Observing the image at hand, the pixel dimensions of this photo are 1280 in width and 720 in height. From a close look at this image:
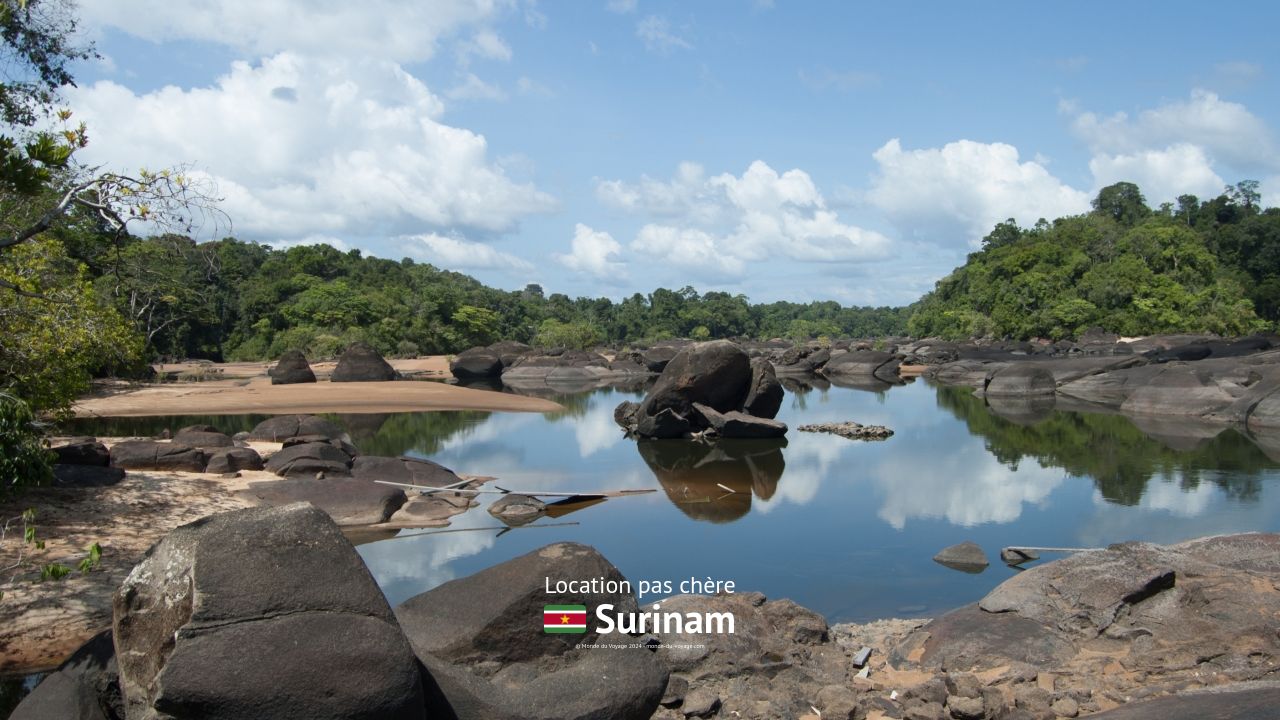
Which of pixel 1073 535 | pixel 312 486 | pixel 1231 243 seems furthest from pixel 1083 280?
pixel 312 486

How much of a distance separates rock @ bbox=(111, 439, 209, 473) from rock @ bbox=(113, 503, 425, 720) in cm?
1322

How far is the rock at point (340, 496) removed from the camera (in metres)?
14.7

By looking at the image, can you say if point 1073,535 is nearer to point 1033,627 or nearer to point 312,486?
point 1033,627

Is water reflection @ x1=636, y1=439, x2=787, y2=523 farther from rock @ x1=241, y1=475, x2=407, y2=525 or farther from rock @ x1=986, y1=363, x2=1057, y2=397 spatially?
rock @ x1=986, y1=363, x2=1057, y2=397

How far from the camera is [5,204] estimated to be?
10352 millimetres

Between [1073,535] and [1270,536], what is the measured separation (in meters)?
3.94

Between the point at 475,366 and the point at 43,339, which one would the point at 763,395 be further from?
the point at 475,366

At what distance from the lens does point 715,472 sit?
834 inches

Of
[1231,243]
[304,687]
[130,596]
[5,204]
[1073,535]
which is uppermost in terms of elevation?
[1231,243]

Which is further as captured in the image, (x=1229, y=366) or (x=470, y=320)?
(x=470, y=320)

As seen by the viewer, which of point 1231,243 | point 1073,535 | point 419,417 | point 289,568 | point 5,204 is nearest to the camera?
point 289,568

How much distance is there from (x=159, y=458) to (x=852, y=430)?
18.8 metres

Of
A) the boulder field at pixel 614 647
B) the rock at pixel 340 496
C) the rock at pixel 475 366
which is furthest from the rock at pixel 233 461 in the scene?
the rock at pixel 475 366

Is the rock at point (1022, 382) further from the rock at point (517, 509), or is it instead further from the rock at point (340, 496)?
the rock at point (340, 496)
